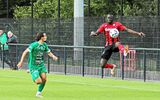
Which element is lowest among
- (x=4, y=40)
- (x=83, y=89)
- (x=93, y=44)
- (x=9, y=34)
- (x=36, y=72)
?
(x=83, y=89)

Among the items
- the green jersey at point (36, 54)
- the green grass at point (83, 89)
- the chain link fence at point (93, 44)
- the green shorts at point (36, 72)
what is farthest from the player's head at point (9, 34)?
the green shorts at point (36, 72)

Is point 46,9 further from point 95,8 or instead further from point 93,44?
point 93,44

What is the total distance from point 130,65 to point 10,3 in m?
30.5

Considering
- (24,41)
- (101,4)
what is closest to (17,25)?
(24,41)

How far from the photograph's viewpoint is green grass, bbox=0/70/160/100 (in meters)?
18.1

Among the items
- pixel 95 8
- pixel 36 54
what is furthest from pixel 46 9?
pixel 36 54

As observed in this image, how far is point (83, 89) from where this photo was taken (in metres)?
20.9

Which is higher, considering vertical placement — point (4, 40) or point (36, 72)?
point (4, 40)

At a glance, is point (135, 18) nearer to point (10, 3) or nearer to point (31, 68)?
point (31, 68)

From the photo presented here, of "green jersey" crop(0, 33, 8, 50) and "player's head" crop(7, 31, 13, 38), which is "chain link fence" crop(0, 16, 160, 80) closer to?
"green jersey" crop(0, 33, 8, 50)

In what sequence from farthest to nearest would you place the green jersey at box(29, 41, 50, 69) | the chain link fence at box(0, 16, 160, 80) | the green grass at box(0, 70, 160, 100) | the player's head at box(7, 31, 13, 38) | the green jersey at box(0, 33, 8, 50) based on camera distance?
the player's head at box(7, 31, 13, 38)
the green jersey at box(0, 33, 8, 50)
the chain link fence at box(0, 16, 160, 80)
the green jersey at box(29, 41, 50, 69)
the green grass at box(0, 70, 160, 100)

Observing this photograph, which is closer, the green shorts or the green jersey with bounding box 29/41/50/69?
the green shorts

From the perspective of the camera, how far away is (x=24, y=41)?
1411 inches

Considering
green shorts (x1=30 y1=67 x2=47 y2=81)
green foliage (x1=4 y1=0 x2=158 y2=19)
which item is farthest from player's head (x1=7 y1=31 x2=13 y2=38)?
green shorts (x1=30 y1=67 x2=47 y2=81)
